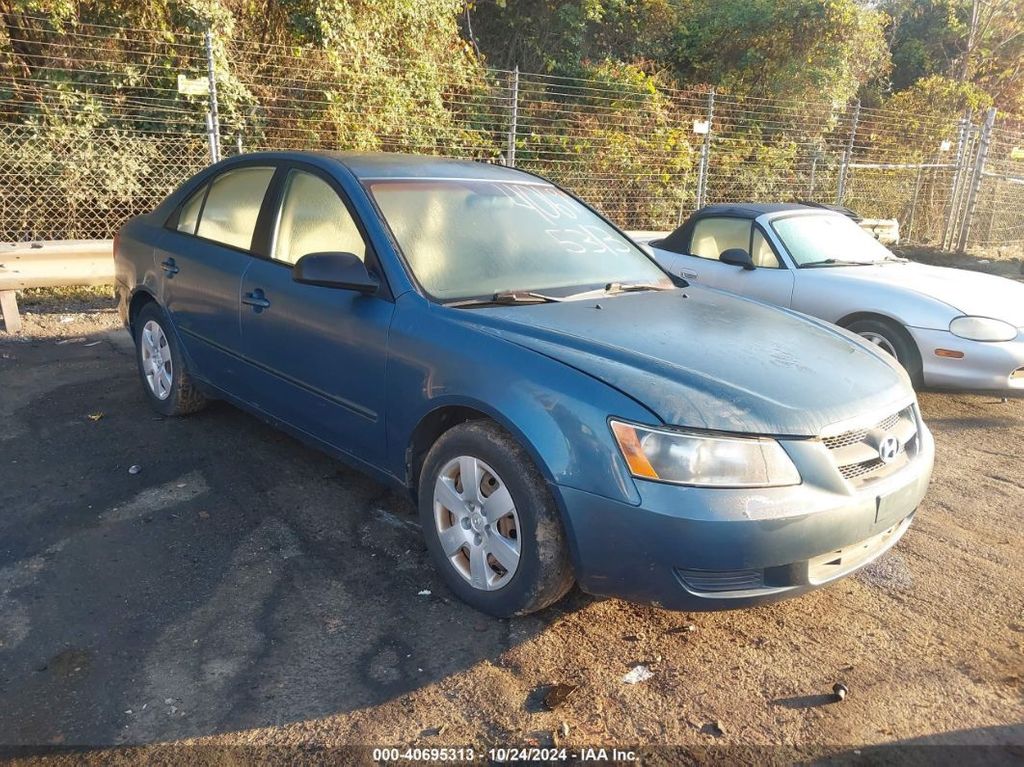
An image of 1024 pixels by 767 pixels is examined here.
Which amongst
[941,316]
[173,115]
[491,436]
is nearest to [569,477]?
[491,436]

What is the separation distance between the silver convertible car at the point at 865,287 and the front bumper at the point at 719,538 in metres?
2.74

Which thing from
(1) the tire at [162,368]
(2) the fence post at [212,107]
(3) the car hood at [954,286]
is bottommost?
(1) the tire at [162,368]

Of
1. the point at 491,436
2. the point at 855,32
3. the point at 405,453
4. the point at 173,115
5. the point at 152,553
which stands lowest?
the point at 152,553

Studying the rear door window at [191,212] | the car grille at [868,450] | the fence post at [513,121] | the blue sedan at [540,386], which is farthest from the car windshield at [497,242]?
the fence post at [513,121]

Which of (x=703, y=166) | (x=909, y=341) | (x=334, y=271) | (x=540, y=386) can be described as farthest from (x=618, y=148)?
(x=540, y=386)

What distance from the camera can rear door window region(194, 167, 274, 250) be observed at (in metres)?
4.32

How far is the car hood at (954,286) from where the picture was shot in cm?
580

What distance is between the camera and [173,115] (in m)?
9.17

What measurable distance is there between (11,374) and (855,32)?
16.3 m

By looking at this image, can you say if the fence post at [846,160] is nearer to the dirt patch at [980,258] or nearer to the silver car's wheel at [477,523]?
the dirt patch at [980,258]

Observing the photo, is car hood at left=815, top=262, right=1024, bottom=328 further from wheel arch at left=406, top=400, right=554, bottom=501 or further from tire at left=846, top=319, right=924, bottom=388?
wheel arch at left=406, top=400, right=554, bottom=501

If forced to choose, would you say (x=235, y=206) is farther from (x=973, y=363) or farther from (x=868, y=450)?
(x=973, y=363)

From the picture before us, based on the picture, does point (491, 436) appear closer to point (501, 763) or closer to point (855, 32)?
point (501, 763)

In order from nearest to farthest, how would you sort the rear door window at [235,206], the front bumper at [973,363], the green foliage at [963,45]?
the rear door window at [235,206], the front bumper at [973,363], the green foliage at [963,45]
